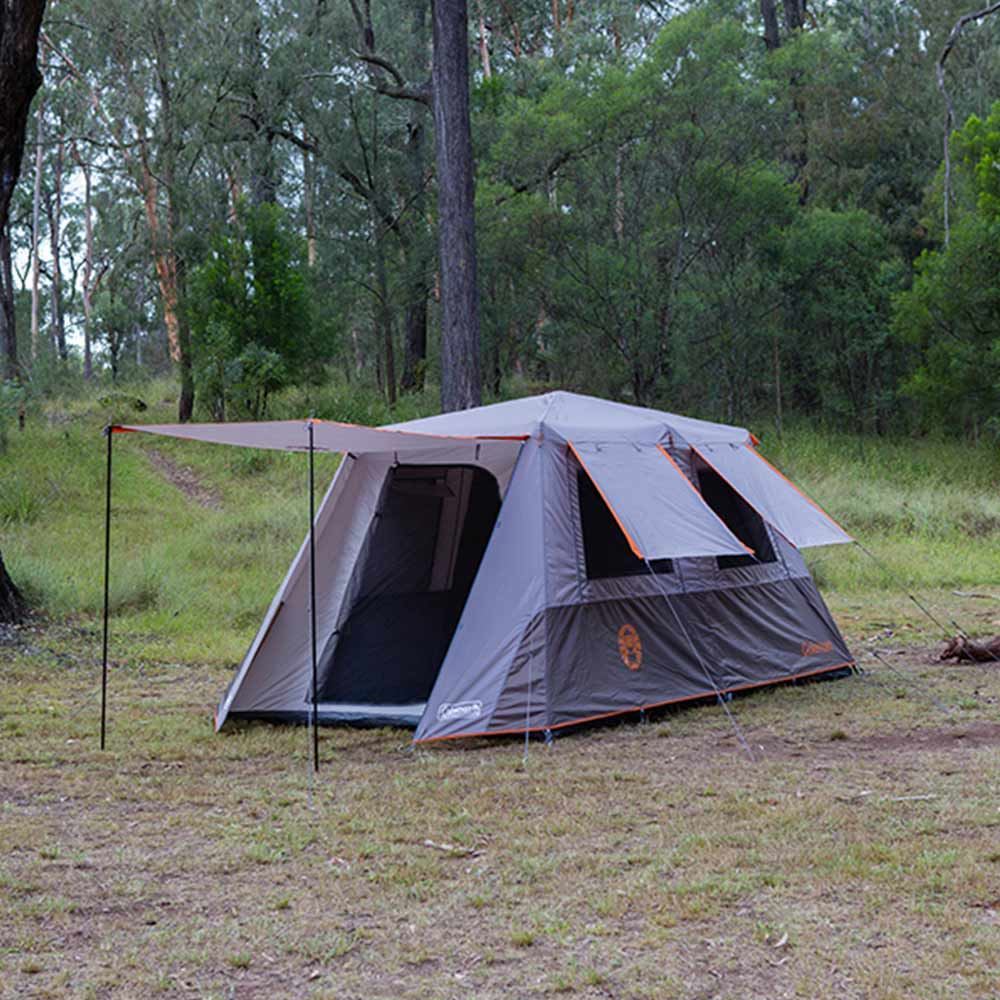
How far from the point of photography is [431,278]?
20.1 metres

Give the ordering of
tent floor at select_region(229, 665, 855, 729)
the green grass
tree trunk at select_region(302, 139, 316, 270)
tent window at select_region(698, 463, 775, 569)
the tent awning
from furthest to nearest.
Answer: tree trunk at select_region(302, 139, 316, 270) < the green grass < tent window at select_region(698, 463, 775, 569) < tent floor at select_region(229, 665, 855, 729) < the tent awning

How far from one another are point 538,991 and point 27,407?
17.5 meters

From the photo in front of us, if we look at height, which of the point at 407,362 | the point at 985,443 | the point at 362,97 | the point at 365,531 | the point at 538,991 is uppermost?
the point at 362,97

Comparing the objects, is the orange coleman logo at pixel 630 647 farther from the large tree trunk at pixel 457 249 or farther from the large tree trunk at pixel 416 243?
the large tree trunk at pixel 416 243

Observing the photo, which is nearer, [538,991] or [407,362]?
[538,991]

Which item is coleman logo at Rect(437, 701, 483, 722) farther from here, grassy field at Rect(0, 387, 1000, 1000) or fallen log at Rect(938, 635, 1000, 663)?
fallen log at Rect(938, 635, 1000, 663)

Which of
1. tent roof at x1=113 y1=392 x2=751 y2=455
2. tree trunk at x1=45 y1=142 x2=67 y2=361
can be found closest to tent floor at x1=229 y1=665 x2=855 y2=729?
tent roof at x1=113 y1=392 x2=751 y2=455

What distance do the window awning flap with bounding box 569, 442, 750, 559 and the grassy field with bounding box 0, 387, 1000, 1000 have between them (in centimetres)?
91

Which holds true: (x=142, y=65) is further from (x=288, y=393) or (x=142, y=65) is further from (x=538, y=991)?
(x=538, y=991)

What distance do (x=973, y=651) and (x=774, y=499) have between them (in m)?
2.06

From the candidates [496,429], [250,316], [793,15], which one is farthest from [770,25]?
[496,429]

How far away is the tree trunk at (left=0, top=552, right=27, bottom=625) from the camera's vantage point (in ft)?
29.6

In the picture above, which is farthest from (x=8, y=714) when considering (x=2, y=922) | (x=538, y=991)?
(x=538, y=991)

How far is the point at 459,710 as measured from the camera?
5.82m
